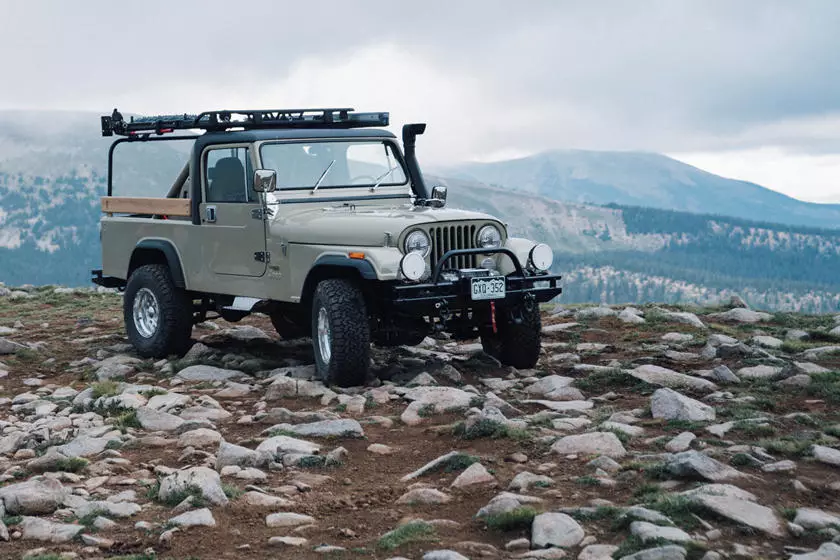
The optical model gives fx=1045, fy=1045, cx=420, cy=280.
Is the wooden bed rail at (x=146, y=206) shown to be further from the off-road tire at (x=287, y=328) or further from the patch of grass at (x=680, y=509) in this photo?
the patch of grass at (x=680, y=509)

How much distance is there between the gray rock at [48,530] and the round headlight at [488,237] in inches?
220

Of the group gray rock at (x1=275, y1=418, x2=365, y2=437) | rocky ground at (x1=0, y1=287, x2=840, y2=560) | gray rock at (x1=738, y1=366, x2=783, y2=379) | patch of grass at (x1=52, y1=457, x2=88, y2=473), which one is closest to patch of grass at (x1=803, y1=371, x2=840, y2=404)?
rocky ground at (x1=0, y1=287, x2=840, y2=560)

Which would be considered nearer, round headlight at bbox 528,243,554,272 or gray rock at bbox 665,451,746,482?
gray rock at bbox 665,451,746,482

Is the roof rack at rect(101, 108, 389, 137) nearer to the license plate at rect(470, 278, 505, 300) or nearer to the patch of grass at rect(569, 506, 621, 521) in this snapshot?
the license plate at rect(470, 278, 505, 300)

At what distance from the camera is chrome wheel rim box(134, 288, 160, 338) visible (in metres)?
13.6

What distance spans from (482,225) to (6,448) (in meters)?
5.19

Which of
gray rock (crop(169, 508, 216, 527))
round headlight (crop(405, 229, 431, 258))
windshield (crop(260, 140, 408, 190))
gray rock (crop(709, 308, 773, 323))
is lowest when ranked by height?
gray rock (crop(169, 508, 216, 527))

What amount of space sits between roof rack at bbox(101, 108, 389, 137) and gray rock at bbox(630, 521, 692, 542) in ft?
26.0

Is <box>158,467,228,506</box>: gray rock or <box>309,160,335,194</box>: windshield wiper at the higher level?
<box>309,160,335,194</box>: windshield wiper

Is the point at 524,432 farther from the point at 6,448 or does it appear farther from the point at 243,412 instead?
the point at 6,448

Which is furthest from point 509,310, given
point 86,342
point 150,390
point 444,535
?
point 86,342

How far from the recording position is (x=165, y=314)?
43.3 feet

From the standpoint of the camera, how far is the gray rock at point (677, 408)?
29.7 feet

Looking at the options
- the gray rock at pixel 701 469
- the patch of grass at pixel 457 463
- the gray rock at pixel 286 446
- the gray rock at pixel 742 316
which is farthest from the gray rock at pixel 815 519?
Result: the gray rock at pixel 742 316
